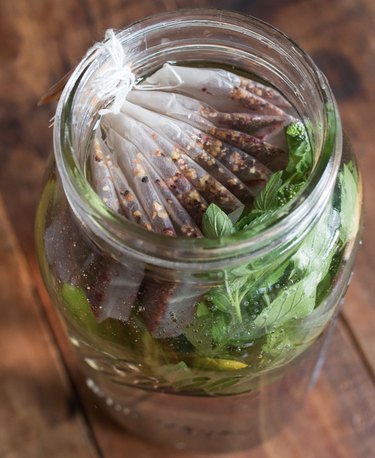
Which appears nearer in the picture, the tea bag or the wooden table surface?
the tea bag

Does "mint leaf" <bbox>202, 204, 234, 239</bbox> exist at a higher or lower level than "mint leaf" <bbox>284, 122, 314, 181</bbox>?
lower

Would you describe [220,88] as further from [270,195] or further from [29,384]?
[29,384]

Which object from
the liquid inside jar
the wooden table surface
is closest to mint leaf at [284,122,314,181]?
the liquid inside jar

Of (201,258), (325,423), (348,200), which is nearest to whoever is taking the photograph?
(201,258)

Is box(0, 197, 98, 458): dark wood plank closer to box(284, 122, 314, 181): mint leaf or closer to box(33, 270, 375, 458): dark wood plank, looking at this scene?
box(33, 270, 375, 458): dark wood plank

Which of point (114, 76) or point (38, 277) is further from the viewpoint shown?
point (38, 277)

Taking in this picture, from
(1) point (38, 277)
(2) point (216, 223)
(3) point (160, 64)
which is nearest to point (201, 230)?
(2) point (216, 223)
